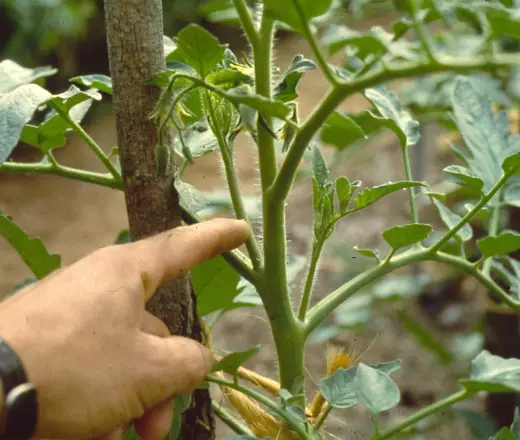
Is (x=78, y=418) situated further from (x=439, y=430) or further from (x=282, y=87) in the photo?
(x=439, y=430)

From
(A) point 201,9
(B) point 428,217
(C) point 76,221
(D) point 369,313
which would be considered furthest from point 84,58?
(A) point 201,9

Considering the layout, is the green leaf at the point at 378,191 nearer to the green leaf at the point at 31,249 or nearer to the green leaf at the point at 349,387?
the green leaf at the point at 349,387

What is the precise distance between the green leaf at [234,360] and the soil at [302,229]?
877 mm

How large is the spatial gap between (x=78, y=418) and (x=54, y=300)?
3.2 inches

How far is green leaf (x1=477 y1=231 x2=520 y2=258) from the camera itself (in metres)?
0.66

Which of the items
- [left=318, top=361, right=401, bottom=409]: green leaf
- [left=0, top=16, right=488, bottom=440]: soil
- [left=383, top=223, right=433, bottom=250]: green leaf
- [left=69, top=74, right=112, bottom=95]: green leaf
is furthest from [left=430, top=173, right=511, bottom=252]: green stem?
[left=0, top=16, right=488, bottom=440]: soil

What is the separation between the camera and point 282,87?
0.58 meters

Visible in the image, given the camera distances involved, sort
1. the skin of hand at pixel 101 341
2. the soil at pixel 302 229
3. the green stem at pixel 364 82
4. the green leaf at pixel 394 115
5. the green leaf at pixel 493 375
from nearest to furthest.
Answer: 1. the green stem at pixel 364 82
2. the skin of hand at pixel 101 341
3. the green leaf at pixel 493 375
4. the green leaf at pixel 394 115
5. the soil at pixel 302 229

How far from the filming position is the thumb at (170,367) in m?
0.54

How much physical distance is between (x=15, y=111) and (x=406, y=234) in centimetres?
33

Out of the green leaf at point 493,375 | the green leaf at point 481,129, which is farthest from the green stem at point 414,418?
the green leaf at point 481,129

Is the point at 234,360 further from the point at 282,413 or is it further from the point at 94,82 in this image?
the point at 94,82

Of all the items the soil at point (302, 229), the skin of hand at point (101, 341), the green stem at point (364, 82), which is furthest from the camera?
the soil at point (302, 229)

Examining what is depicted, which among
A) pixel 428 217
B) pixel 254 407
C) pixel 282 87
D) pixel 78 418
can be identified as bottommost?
pixel 428 217
